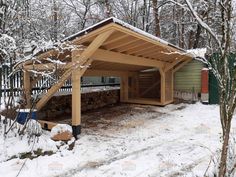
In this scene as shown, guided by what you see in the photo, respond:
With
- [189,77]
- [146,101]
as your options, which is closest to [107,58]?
[146,101]

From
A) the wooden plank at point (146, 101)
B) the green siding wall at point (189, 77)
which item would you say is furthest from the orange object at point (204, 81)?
the wooden plank at point (146, 101)

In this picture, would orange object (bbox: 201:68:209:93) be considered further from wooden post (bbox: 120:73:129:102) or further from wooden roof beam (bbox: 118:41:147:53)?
wooden roof beam (bbox: 118:41:147:53)

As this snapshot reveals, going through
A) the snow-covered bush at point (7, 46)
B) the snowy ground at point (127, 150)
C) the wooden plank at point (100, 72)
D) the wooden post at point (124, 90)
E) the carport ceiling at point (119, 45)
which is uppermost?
the carport ceiling at point (119, 45)

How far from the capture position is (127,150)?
18.3 feet

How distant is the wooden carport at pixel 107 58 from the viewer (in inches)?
249

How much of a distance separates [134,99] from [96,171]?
862 centimetres

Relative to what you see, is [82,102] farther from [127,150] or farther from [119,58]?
[127,150]

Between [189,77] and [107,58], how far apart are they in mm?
5916

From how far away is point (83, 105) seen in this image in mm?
10711

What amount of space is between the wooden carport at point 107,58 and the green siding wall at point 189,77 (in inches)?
13.2

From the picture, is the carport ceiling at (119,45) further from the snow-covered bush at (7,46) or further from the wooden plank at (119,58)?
the snow-covered bush at (7,46)

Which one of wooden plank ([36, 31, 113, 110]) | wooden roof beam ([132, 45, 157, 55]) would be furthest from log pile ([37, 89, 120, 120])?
wooden roof beam ([132, 45, 157, 55])

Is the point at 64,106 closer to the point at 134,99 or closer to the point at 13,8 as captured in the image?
the point at 134,99

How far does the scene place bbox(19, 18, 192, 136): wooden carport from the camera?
6320mm
